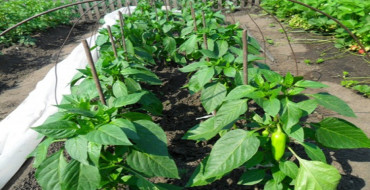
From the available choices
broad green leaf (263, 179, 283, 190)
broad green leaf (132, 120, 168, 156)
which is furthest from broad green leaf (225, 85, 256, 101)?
broad green leaf (263, 179, 283, 190)

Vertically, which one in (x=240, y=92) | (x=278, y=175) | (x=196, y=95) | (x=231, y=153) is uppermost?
(x=240, y=92)

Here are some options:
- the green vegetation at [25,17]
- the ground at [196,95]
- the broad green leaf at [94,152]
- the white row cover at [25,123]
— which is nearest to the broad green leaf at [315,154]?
the ground at [196,95]

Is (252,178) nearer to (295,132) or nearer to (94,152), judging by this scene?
(295,132)

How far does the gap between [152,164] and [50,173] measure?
51 cm

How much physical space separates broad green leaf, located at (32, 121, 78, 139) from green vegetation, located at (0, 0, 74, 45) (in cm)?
595

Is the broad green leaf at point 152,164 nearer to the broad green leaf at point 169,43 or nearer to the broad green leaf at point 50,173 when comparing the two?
the broad green leaf at point 50,173

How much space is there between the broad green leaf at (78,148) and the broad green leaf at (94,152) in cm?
6

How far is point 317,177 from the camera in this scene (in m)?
1.39

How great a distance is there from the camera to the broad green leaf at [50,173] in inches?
54.9

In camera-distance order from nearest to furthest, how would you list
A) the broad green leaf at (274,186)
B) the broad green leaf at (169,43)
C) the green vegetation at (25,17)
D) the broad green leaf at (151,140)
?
the broad green leaf at (151,140) → the broad green leaf at (274,186) → the broad green leaf at (169,43) → the green vegetation at (25,17)

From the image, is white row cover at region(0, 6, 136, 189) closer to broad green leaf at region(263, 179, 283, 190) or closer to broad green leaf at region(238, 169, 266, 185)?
broad green leaf at region(238, 169, 266, 185)

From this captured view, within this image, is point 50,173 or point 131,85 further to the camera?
point 131,85

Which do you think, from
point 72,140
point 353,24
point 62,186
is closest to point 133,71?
point 72,140

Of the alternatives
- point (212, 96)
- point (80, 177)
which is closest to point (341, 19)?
point (212, 96)
